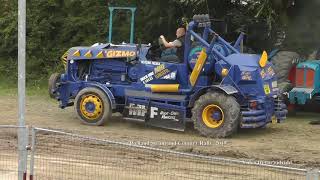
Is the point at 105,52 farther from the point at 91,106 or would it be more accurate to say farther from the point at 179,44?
the point at 179,44

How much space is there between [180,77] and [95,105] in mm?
1800

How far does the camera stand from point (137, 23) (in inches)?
765

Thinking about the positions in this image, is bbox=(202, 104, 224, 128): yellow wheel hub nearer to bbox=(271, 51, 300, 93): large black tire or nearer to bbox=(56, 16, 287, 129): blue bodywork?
bbox=(56, 16, 287, 129): blue bodywork

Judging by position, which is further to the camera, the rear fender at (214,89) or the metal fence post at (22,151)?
the rear fender at (214,89)

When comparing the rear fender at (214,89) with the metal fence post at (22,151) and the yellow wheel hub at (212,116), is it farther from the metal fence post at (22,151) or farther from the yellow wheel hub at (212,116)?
the metal fence post at (22,151)

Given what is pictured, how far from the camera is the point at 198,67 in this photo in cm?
1129

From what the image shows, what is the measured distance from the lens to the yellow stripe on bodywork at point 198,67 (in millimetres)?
11185

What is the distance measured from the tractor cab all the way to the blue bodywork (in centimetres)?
176

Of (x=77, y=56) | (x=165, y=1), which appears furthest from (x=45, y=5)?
(x=77, y=56)

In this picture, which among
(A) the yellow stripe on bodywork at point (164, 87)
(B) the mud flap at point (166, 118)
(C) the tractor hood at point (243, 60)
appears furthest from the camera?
(A) the yellow stripe on bodywork at point (164, 87)

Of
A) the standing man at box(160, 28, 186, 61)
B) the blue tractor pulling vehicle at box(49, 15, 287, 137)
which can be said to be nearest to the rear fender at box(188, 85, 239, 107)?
the blue tractor pulling vehicle at box(49, 15, 287, 137)

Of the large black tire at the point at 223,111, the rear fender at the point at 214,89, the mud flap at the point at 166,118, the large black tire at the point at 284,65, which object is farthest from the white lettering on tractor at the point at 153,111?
the large black tire at the point at 284,65

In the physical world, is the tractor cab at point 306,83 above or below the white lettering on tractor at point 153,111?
above

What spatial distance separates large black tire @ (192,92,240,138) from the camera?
424 inches
